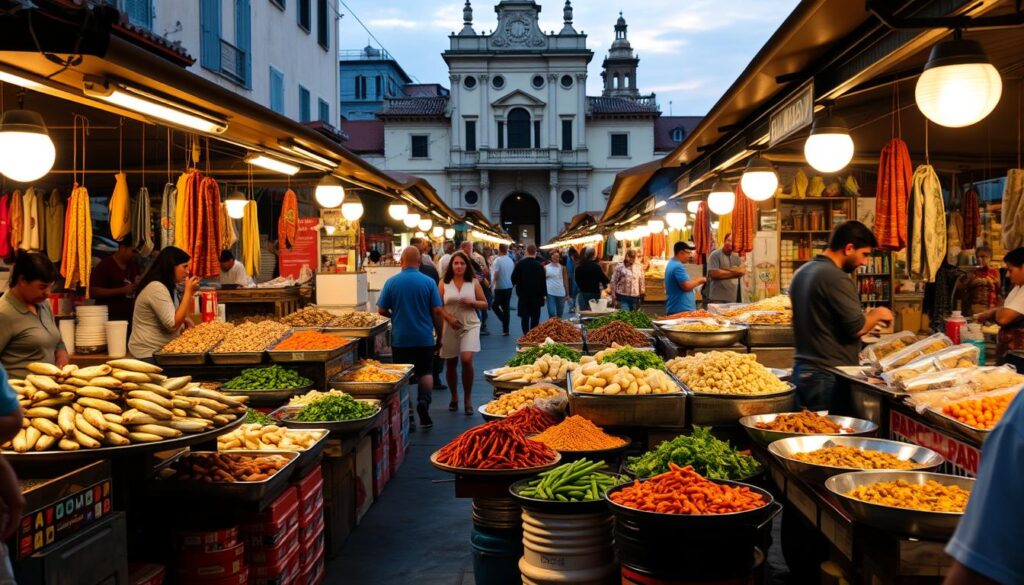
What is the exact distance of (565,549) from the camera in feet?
13.4

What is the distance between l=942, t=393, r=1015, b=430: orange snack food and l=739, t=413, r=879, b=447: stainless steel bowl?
56 centimetres

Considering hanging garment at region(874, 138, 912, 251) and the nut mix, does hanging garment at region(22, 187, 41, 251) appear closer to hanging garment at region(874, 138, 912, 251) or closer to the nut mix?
the nut mix

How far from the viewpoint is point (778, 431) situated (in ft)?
14.9

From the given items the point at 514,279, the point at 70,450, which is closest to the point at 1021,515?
the point at 70,450

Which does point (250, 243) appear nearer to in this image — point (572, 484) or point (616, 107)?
point (572, 484)

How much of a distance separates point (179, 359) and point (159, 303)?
506 millimetres

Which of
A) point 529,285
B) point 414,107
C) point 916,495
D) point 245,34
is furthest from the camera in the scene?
point 414,107

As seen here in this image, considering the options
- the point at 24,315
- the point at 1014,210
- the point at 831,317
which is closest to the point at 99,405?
the point at 24,315

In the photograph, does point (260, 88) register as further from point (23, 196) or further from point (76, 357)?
point (76, 357)

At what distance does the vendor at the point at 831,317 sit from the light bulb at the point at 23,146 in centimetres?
476

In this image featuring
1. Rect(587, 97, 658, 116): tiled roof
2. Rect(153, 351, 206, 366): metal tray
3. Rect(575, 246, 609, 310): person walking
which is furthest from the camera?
Rect(587, 97, 658, 116): tiled roof

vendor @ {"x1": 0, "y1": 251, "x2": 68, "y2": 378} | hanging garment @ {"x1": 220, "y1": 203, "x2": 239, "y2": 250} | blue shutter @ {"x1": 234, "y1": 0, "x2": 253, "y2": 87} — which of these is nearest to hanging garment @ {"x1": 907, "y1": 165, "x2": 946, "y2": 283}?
vendor @ {"x1": 0, "y1": 251, "x2": 68, "y2": 378}

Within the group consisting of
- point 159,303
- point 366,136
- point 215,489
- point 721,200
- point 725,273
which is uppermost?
point 366,136

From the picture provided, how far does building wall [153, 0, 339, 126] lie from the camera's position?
1546 cm
